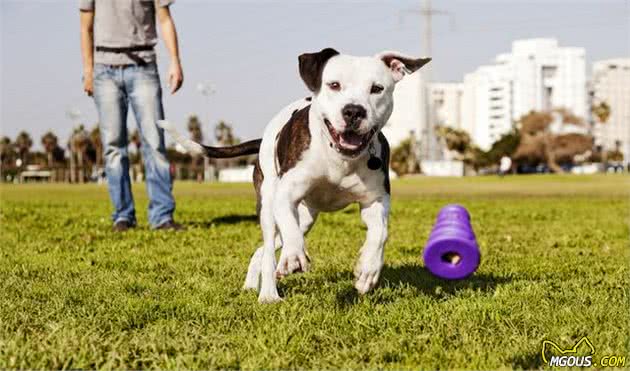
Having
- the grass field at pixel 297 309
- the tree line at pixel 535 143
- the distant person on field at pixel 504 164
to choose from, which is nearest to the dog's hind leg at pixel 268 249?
the grass field at pixel 297 309

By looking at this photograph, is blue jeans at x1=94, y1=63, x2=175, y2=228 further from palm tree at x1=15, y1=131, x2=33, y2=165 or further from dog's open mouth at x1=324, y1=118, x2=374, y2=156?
palm tree at x1=15, y1=131, x2=33, y2=165

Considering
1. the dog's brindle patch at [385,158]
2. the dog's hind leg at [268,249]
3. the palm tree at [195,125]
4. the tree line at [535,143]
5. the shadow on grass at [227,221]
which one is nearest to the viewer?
the dog's hind leg at [268,249]

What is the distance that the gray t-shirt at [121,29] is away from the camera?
10.3 meters

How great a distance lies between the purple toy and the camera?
5.22 metres

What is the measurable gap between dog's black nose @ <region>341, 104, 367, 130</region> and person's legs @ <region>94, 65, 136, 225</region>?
245 inches

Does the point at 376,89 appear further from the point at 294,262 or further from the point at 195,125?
the point at 195,125

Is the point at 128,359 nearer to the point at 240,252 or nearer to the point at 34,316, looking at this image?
the point at 34,316

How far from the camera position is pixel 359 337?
13.5ft

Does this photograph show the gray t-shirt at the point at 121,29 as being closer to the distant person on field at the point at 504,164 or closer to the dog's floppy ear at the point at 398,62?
the dog's floppy ear at the point at 398,62

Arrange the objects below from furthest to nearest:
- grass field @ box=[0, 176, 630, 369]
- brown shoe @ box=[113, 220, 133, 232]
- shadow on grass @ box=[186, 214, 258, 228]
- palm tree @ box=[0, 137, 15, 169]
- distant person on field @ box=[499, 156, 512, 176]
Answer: palm tree @ box=[0, 137, 15, 169] < distant person on field @ box=[499, 156, 512, 176] < shadow on grass @ box=[186, 214, 258, 228] < brown shoe @ box=[113, 220, 133, 232] < grass field @ box=[0, 176, 630, 369]

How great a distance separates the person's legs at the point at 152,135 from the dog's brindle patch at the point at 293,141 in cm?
518

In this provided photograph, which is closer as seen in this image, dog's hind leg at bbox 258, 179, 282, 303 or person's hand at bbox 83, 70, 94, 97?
dog's hind leg at bbox 258, 179, 282, 303

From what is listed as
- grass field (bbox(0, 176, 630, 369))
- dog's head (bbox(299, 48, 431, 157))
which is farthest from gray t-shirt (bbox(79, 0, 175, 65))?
dog's head (bbox(299, 48, 431, 157))

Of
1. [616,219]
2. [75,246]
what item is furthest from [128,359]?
[616,219]
